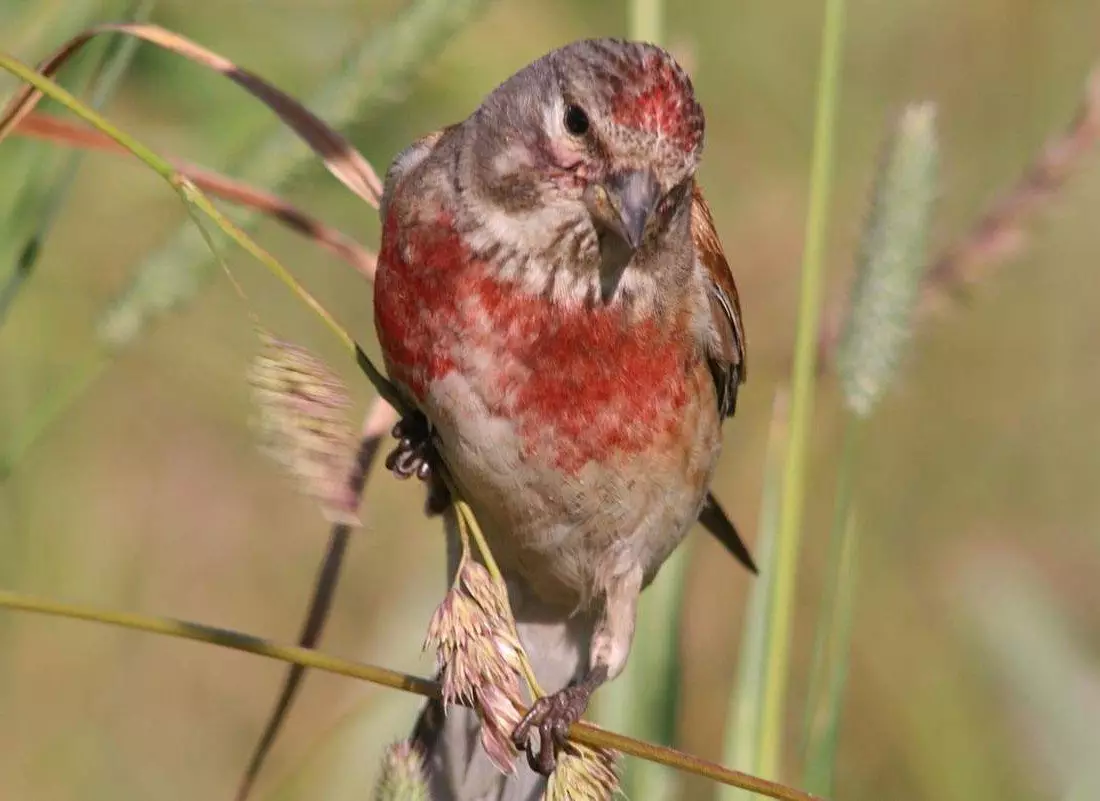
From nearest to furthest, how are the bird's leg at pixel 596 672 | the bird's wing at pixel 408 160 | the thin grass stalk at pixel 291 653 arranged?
1. the thin grass stalk at pixel 291 653
2. the bird's leg at pixel 596 672
3. the bird's wing at pixel 408 160

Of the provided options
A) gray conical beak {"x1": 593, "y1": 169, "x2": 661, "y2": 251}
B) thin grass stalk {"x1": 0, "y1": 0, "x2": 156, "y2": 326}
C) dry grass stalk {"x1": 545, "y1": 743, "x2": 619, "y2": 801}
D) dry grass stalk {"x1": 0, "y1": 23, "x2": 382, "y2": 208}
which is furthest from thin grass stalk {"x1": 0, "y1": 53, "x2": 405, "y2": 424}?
gray conical beak {"x1": 593, "y1": 169, "x2": 661, "y2": 251}

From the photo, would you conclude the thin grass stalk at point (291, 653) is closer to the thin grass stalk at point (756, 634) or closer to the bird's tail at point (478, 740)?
the thin grass stalk at point (756, 634)

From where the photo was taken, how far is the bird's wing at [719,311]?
301cm

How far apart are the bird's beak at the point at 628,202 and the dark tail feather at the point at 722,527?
0.74m

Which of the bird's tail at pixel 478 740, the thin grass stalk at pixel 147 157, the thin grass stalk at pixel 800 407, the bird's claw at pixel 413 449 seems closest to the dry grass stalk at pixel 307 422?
the thin grass stalk at pixel 147 157

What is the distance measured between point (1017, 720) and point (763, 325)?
185 centimetres

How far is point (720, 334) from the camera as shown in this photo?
9.88 ft

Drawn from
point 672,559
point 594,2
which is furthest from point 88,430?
point 672,559

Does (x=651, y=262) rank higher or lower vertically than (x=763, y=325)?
lower

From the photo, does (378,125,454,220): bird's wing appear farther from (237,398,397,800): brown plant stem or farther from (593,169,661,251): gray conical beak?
(237,398,397,800): brown plant stem

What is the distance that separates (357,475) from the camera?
1691 mm

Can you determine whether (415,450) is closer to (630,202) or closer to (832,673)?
(630,202)

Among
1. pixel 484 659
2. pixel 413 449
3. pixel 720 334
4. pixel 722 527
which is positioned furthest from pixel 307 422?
pixel 722 527

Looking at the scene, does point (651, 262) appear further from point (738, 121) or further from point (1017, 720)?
point (738, 121)
